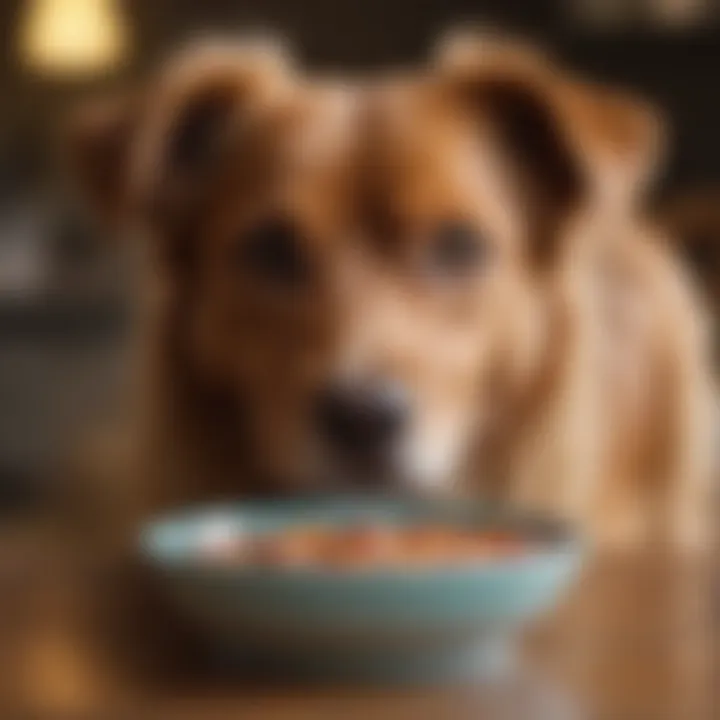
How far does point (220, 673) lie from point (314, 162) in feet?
2.46

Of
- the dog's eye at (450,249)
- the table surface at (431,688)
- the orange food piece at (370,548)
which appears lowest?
the table surface at (431,688)

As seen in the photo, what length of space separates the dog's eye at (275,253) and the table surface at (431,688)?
0.47 meters

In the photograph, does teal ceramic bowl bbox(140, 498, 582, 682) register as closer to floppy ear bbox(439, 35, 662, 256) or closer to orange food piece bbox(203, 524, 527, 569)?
orange food piece bbox(203, 524, 527, 569)

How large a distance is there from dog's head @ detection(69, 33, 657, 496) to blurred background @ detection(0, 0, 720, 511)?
2.4 inches

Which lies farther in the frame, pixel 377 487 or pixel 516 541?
pixel 377 487

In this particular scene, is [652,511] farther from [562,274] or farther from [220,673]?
[220,673]

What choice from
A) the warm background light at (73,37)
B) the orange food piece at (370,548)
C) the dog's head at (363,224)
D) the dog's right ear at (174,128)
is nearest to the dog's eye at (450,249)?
the dog's head at (363,224)

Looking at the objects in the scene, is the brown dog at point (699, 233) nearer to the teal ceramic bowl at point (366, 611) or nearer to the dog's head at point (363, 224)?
the dog's head at point (363, 224)

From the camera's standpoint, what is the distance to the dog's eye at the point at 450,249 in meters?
1.46

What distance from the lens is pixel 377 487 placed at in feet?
4.89

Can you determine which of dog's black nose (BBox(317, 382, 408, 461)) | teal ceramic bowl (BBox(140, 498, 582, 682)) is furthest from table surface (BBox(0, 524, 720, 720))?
dog's black nose (BBox(317, 382, 408, 461))

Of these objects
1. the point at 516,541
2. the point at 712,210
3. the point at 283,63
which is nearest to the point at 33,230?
the point at 283,63

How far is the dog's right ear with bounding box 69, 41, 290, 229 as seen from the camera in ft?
4.83

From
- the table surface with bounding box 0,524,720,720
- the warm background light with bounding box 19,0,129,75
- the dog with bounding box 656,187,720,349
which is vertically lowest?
the table surface with bounding box 0,524,720,720
